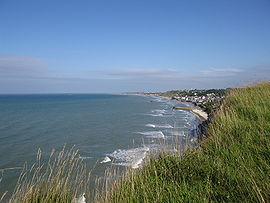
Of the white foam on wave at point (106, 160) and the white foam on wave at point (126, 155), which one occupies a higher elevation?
the white foam on wave at point (126, 155)

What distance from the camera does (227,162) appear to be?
416cm

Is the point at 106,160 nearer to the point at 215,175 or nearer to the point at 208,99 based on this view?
the point at 215,175

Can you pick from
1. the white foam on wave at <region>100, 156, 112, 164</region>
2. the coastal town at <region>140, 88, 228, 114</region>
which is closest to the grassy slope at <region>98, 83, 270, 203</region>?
the coastal town at <region>140, 88, 228, 114</region>

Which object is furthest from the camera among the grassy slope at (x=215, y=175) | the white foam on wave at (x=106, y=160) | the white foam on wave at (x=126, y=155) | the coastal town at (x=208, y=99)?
the white foam on wave at (x=106, y=160)

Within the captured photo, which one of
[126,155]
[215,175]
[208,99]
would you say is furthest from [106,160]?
[208,99]

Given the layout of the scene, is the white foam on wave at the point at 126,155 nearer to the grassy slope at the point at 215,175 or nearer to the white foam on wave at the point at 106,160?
the white foam on wave at the point at 106,160

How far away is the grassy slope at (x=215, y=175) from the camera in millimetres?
3096

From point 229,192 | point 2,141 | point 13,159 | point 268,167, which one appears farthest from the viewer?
point 2,141

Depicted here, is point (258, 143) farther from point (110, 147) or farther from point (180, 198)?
point (110, 147)

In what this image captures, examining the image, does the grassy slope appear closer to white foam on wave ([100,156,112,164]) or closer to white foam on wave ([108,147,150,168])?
white foam on wave ([108,147,150,168])

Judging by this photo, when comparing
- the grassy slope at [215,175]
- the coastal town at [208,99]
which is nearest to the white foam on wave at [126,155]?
the coastal town at [208,99]

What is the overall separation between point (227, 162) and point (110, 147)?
607 inches

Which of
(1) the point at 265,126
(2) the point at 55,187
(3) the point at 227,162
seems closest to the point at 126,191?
(2) the point at 55,187

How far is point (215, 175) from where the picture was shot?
3789mm
